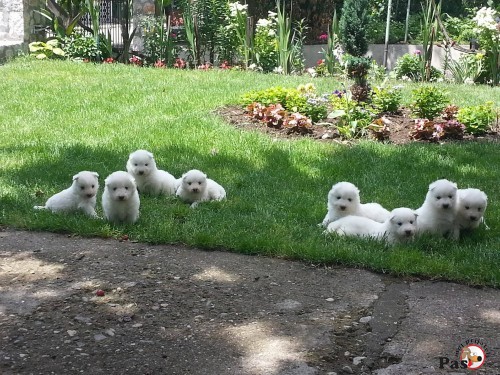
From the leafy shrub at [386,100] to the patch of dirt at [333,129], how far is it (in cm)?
12

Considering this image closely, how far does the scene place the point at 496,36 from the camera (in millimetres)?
15969

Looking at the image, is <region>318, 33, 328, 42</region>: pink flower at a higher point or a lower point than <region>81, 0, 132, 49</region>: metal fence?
lower

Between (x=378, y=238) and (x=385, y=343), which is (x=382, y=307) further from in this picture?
(x=378, y=238)

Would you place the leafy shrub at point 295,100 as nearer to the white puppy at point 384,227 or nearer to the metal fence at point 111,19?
the white puppy at point 384,227

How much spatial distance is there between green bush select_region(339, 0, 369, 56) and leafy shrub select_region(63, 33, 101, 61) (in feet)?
21.6

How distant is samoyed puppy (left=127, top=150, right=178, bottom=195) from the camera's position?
7496 millimetres

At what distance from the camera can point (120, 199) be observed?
21.3ft

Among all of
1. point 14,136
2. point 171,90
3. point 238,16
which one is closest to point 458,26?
point 238,16

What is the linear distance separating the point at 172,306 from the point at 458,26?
18.2 meters

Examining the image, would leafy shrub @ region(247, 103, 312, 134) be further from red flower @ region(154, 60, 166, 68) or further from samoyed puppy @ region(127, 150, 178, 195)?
red flower @ region(154, 60, 166, 68)

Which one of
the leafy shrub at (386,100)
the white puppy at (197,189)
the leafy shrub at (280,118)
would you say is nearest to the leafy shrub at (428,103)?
the leafy shrub at (386,100)

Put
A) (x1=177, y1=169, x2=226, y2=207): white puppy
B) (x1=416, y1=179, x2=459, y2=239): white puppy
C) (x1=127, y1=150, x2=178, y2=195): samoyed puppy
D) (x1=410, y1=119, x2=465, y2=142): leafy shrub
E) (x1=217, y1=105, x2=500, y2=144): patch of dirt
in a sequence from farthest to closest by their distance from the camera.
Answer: (x1=217, y1=105, x2=500, y2=144): patch of dirt
(x1=410, y1=119, x2=465, y2=142): leafy shrub
(x1=127, y1=150, x2=178, y2=195): samoyed puppy
(x1=177, y1=169, x2=226, y2=207): white puppy
(x1=416, y1=179, x2=459, y2=239): white puppy

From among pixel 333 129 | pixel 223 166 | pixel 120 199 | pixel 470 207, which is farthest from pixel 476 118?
pixel 120 199

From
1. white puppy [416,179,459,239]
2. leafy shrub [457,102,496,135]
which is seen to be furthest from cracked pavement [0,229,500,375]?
leafy shrub [457,102,496,135]
